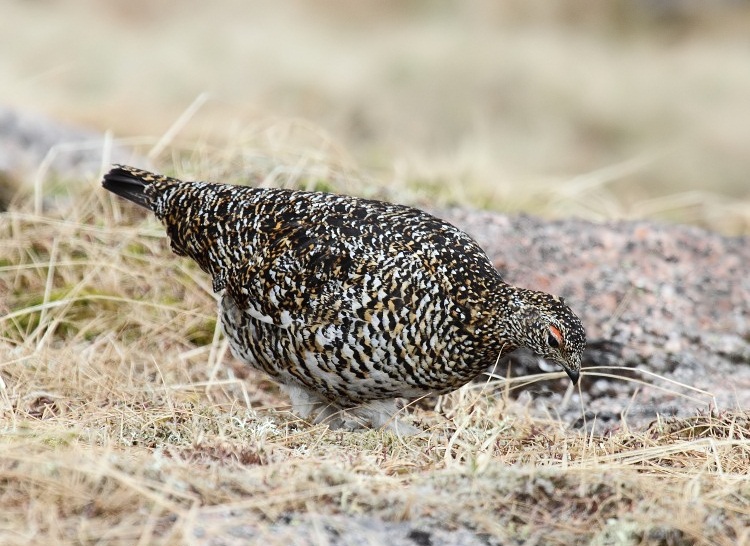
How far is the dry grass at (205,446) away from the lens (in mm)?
2980

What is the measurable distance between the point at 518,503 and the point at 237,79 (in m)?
13.1

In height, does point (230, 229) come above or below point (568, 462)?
above

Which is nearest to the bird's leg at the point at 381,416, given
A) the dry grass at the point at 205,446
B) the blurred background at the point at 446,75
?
the dry grass at the point at 205,446

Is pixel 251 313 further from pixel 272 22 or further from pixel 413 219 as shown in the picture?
pixel 272 22

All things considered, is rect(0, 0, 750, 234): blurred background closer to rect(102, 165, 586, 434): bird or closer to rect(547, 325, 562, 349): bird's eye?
rect(102, 165, 586, 434): bird

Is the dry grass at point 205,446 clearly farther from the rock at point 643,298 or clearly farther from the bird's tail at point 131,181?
the bird's tail at point 131,181

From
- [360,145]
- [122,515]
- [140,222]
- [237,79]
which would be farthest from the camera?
[237,79]

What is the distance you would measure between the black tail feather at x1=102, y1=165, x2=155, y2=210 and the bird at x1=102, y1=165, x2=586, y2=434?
58cm

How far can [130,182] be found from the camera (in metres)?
5.20

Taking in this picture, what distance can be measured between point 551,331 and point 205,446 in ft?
4.93

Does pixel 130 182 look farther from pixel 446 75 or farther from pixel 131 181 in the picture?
pixel 446 75

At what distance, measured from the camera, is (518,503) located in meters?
3.20

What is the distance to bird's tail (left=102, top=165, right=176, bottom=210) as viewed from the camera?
5180mm

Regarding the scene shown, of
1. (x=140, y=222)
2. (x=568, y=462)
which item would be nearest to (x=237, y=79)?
(x=140, y=222)
